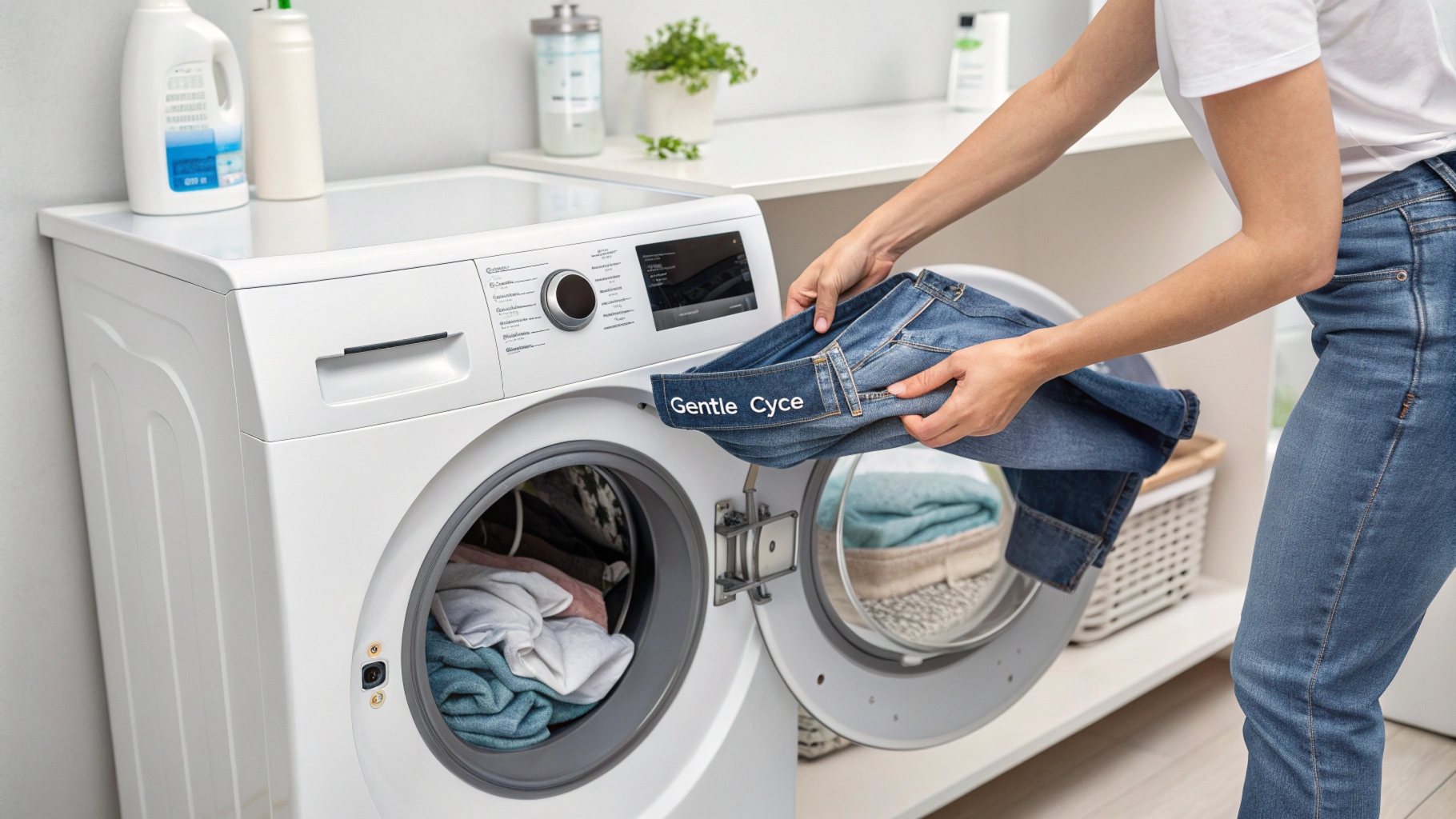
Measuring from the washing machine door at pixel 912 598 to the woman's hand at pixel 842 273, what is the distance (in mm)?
204

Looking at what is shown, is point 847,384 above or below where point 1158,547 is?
above

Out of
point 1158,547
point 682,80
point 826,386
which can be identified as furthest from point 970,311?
point 1158,547

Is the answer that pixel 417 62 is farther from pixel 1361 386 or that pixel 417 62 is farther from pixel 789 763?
pixel 1361 386

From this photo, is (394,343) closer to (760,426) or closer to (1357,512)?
(760,426)

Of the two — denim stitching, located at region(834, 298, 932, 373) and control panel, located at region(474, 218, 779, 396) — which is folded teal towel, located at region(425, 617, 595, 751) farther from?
denim stitching, located at region(834, 298, 932, 373)

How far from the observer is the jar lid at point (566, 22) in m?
1.71

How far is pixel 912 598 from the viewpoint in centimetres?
175

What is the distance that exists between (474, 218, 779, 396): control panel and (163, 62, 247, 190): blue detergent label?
1.58 feet

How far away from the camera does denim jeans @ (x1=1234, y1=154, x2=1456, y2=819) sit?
3.64 ft

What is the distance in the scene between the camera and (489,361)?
3.75 ft

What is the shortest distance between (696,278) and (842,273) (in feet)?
0.58

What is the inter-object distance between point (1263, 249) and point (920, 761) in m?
1.17

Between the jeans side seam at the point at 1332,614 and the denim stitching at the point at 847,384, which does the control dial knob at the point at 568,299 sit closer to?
the denim stitching at the point at 847,384

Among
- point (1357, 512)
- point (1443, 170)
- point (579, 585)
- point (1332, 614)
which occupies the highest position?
point (1443, 170)
